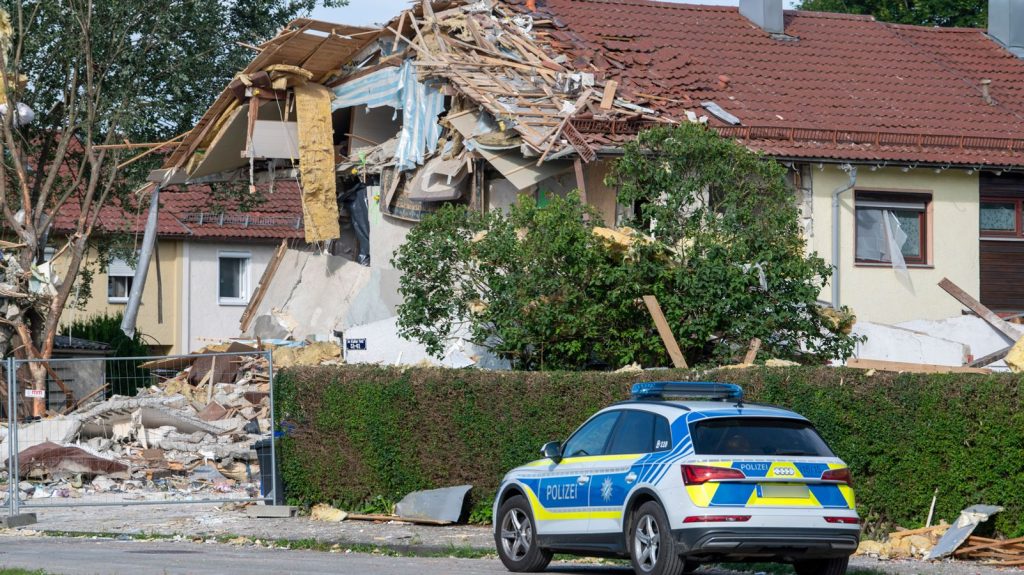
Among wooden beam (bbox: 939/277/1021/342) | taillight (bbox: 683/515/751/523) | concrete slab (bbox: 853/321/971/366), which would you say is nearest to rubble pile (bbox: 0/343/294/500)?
concrete slab (bbox: 853/321/971/366)

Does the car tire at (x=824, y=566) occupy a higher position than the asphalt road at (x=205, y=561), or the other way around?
the car tire at (x=824, y=566)

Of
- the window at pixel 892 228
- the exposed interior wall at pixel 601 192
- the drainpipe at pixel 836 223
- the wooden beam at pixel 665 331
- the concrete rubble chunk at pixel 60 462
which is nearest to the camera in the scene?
the wooden beam at pixel 665 331

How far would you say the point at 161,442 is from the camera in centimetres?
2383

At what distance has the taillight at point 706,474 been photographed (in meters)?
10.7

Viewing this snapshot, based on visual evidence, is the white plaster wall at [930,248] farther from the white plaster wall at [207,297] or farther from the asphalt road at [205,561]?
the white plaster wall at [207,297]

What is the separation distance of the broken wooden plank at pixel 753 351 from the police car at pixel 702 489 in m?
5.29

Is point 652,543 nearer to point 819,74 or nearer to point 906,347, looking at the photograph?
point 906,347

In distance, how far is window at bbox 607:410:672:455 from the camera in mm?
11273

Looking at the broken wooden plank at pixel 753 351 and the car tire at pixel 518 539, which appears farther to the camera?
the broken wooden plank at pixel 753 351

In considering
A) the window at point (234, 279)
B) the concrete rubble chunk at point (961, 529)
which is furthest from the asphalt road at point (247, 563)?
the window at point (234, 279)

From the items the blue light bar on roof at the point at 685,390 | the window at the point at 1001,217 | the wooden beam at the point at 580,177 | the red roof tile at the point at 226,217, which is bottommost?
the blue light bar on roof at the point at 685,390

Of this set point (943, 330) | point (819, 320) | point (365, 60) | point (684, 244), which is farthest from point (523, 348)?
point (365, 60)

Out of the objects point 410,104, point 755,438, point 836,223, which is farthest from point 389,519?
point 410,104

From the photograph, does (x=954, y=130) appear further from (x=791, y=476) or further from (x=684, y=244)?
(x=791, y=476)
